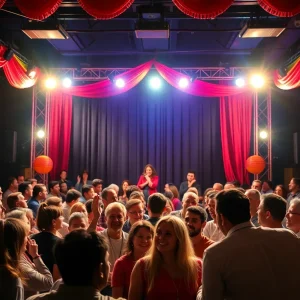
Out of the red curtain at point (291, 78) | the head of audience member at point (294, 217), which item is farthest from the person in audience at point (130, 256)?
the red curtain at point (291, 78)

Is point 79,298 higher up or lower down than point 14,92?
lower down

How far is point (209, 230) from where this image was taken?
14.1ft

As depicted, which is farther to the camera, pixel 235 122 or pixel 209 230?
pixel 235 122

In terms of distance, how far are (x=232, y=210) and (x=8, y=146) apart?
8615 millimetres

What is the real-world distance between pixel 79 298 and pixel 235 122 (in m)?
9.87

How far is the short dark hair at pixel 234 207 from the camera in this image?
2068mm

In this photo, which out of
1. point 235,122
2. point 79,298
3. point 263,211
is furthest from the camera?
point 235,122

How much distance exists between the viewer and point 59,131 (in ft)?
36.4

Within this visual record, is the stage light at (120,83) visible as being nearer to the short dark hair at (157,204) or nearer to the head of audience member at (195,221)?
the short dark hair at (157,204)

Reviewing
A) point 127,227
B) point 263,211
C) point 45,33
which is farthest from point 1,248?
point 45,33

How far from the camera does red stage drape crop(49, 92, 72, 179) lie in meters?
10.9

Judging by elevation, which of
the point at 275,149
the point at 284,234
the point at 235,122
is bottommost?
the point at 284,234

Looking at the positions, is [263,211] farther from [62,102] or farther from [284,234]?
[62,102]

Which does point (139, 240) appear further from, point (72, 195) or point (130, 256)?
point (72, 195)
